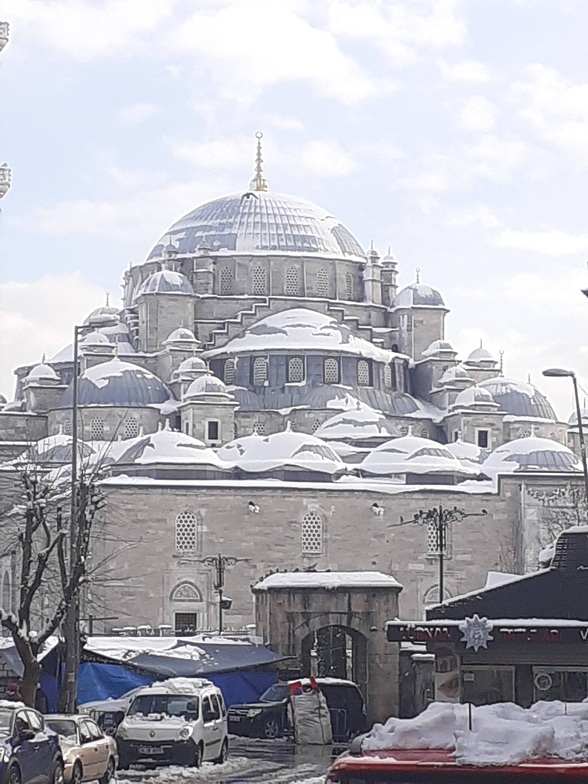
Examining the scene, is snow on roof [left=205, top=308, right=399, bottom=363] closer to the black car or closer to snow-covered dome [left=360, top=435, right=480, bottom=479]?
snow-covered dome [left=360, top=435, right=480, bottom=479]

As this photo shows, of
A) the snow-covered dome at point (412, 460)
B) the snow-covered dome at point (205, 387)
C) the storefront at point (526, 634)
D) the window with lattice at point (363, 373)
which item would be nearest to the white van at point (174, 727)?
the storefront at point (526, 634)

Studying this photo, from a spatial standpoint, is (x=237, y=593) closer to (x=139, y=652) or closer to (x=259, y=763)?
(x=139, y=652)

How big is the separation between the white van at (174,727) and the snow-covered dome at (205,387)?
145 ft

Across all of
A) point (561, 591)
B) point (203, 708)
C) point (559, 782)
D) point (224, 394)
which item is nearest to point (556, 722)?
point (559, 782)

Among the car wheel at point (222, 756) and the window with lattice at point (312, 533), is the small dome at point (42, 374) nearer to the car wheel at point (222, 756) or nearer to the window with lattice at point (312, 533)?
the window with lattice at point (312, 533)

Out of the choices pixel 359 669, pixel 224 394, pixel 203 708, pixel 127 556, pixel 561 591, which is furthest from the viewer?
pixel 224 394

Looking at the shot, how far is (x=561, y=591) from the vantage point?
738 inches

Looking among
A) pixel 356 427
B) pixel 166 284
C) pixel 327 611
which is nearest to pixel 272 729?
pixel 327 611

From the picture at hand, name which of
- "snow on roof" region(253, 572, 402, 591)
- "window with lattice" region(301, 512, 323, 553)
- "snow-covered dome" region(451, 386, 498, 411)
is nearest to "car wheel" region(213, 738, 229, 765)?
"snow on roof" region(253, 572, 402, 591)

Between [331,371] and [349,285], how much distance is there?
8.12m

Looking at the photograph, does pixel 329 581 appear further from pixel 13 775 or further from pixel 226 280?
pixel 226 280

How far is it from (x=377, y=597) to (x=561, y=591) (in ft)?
42.0

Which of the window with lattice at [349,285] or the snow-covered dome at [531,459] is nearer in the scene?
the snow-covered dome at [531,459]

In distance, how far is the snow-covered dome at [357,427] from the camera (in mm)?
65250
